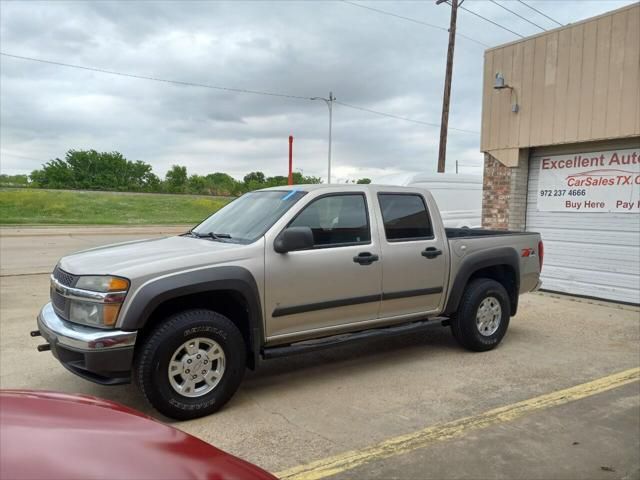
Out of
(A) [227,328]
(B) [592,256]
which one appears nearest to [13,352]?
(A) [227,328]

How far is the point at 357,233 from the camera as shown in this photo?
503 centimetres

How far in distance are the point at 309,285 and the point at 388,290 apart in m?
0.92

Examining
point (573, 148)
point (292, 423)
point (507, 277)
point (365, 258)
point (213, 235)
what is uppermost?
point (573, 148)

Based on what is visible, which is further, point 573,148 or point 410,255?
point 573,148

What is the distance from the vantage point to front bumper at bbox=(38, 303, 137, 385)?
3.72 m

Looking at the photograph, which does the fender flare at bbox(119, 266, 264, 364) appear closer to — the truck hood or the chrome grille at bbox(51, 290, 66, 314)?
the truck hood

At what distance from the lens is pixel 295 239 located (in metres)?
4.34

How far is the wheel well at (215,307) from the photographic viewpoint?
409cm

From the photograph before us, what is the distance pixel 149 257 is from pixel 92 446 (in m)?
2.84

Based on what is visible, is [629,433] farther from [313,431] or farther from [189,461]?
[189,461]

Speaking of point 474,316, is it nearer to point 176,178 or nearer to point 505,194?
point 505,194

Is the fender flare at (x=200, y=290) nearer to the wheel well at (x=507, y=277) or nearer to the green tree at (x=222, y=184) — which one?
the wheel well at (x=507, y=277)

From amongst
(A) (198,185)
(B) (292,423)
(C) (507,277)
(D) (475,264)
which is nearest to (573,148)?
(C) (507,277)

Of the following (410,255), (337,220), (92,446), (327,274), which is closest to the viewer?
(92,446)
